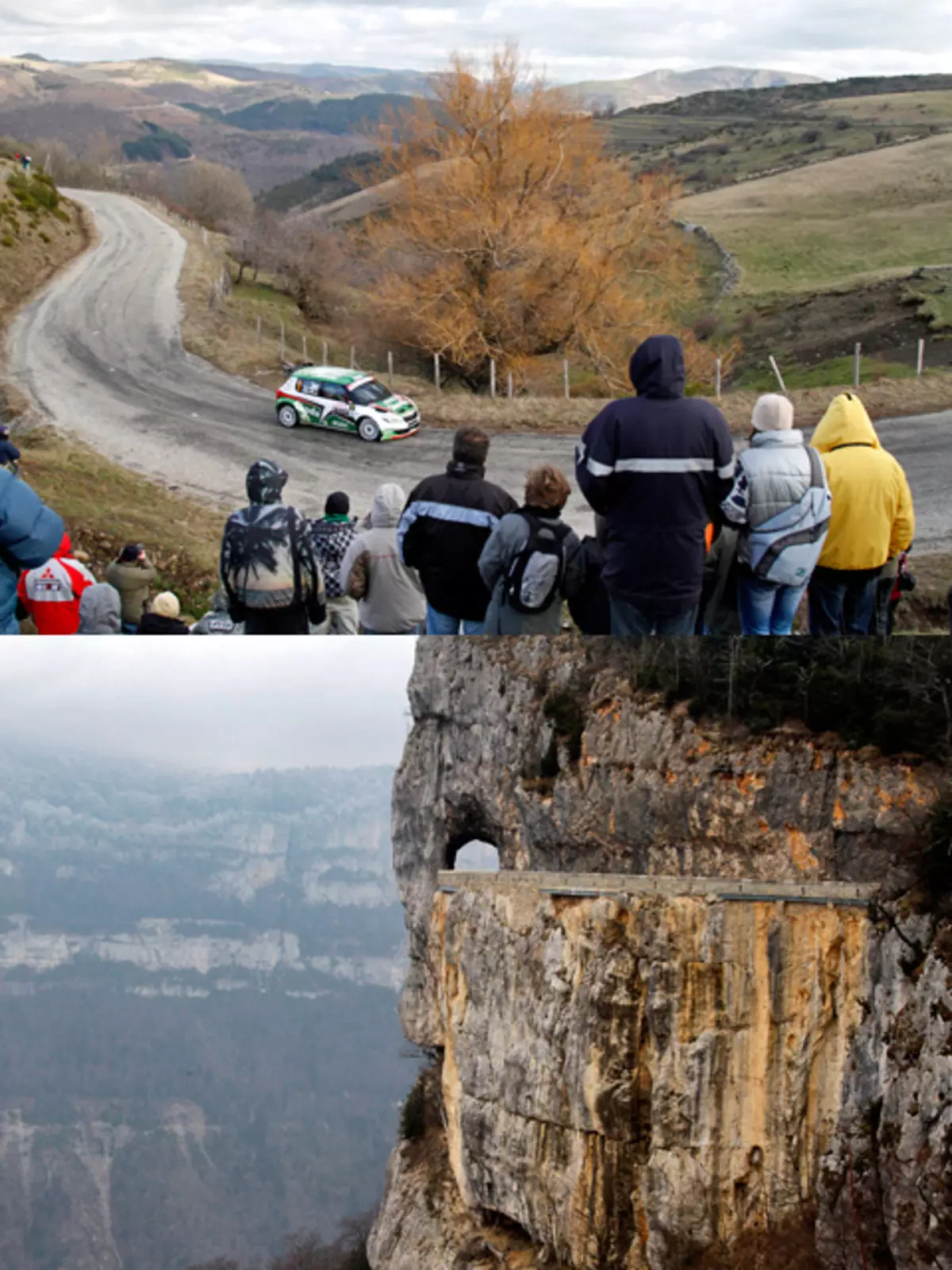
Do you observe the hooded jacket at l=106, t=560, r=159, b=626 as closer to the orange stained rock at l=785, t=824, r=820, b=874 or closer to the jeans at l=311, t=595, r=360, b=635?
the jeans at l=311, t=595, r=360, b=635

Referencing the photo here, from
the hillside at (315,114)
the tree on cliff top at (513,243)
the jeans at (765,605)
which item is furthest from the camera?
the hillside at (315,114)

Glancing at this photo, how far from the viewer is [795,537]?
341 cm

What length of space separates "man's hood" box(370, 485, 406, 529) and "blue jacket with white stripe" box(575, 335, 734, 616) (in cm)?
71

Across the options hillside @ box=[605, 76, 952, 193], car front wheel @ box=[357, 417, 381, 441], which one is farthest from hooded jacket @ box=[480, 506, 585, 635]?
hillside @ box=[605, 76, 952, 193]

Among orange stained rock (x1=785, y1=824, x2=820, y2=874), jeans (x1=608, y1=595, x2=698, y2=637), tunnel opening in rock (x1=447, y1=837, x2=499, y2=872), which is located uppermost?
jeans (x1=608, y1=595, x2=698, y2=637)

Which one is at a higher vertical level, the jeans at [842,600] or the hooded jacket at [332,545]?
the hooded jacket at [332,545]

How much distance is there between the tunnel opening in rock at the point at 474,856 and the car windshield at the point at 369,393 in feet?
20.6

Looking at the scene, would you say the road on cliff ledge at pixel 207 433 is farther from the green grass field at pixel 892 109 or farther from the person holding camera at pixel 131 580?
the green grass field at pixel 892 109

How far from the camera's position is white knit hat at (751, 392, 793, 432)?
11.0 feet

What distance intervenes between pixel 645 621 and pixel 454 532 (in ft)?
2.20

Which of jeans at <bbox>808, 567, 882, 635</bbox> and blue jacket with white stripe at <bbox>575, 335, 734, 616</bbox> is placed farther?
jeans at <bbox>808, 567, 882, 635</bbox>

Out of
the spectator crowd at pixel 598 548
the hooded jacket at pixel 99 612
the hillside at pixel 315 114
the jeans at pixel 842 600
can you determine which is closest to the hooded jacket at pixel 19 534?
the spectator crowd at pixel 598 548

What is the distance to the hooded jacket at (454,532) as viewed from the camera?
3.52 m

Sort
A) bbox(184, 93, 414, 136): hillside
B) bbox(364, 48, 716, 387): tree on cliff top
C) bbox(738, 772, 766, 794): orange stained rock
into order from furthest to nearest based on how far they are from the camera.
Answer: bbox(184, 93, 414, 136): hillside < bbox(364, 48, 716, 387): tree on cliff top < bbox(738, 772, 766, 794): orange stained rock
